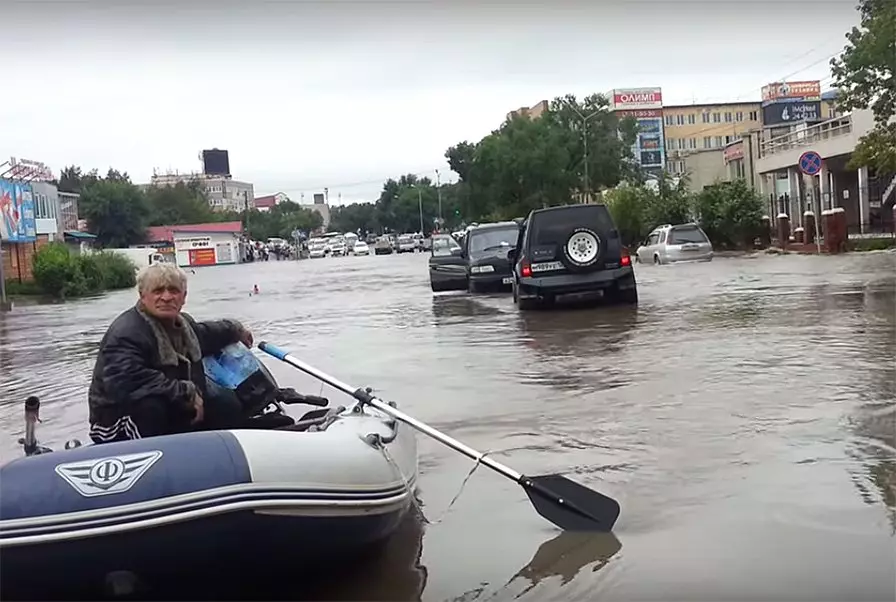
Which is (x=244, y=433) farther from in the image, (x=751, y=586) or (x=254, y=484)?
(x=751, y=586)

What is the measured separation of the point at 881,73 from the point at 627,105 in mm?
102853

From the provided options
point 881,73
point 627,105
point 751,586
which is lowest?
point 751,586

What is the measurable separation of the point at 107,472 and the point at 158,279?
1372 mm

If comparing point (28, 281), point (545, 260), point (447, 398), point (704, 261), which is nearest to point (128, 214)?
point (28, 281)

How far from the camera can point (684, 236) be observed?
1323 inches

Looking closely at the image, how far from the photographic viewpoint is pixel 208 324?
6207 millimetres

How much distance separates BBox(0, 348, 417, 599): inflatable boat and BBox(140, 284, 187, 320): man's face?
100cm

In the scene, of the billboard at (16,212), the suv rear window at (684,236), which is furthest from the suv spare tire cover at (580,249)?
the billboard at (16,212)

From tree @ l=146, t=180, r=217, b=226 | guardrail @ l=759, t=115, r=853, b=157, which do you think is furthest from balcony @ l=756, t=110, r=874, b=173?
tree @ l=146, t=180, r=217, b=226

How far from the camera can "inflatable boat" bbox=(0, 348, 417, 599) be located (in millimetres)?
4359

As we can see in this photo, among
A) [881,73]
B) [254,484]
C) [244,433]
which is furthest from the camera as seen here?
[881,73]

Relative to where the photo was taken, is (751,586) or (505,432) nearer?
(751,586)

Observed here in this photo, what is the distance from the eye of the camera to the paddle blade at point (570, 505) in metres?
5.66

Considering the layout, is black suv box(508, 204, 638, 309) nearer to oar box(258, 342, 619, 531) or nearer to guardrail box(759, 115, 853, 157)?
oar box(258, 342, 619, 531)
